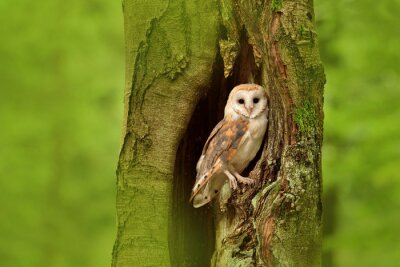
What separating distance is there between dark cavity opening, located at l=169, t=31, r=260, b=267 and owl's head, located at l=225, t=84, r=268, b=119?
0.13 m

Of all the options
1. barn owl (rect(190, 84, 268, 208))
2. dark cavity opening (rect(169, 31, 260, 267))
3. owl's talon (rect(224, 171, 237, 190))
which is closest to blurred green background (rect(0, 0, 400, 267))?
dark cavity opening (rect(169, 31, 260, 267))

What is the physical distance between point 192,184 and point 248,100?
2.37 ft

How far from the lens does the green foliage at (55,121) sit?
1015cm

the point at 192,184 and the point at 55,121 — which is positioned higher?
the point at 55,121

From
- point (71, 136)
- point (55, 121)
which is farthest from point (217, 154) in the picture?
point (71, 136)

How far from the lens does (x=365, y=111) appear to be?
20.9 feet

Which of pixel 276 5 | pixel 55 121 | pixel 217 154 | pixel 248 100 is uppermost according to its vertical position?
pixel 55 121

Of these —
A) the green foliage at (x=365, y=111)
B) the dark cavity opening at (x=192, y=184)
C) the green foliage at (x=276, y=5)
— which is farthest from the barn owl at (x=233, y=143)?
the green foliage at (x=365, y=111)

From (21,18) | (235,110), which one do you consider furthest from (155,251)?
(21,18)

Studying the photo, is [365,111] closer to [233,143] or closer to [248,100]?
[233,143]

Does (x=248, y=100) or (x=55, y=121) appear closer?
(x=248, y=100)

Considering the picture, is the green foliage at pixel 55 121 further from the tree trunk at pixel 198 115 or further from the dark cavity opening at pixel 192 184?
the tree trunk at pixel 198 115

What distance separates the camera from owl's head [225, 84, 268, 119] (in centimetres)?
381

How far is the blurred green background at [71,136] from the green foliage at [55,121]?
16 mm
